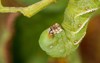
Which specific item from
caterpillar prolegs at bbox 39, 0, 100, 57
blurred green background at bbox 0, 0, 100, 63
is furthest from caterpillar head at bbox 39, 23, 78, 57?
blurred green background at bbox 0, 0, 100, 63

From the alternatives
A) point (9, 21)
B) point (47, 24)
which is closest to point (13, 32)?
point (9, 21)

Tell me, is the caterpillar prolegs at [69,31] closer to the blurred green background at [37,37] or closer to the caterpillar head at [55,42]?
the caterpillar head at [55,42]

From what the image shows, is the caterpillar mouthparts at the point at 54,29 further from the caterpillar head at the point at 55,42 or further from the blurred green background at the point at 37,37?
the blurred green background at the point at 37,37

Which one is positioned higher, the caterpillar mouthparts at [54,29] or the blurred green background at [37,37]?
the caterpillar mouthparts at [54,29]

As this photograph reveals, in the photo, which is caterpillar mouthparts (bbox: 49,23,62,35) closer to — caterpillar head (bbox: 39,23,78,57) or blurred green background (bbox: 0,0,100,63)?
caterpillar head (bbox: 39,23,78,57)

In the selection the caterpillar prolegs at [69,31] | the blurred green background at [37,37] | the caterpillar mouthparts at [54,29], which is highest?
the caterpillar mouthparts at [54,29]

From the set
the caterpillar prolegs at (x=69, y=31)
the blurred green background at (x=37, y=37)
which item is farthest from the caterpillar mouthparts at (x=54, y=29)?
the blurred green background at (x=37, y=37)

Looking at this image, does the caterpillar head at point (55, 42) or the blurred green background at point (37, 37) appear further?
the blurred green background at point (37, 37)

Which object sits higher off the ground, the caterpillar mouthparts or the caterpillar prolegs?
the caterpillar mouthparts

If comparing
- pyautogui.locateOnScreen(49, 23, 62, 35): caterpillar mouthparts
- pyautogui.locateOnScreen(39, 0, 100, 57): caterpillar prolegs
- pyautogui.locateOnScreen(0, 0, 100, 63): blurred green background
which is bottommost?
pyautogui.locateOnScreen(0, 0, 100, 63): blurred green background
